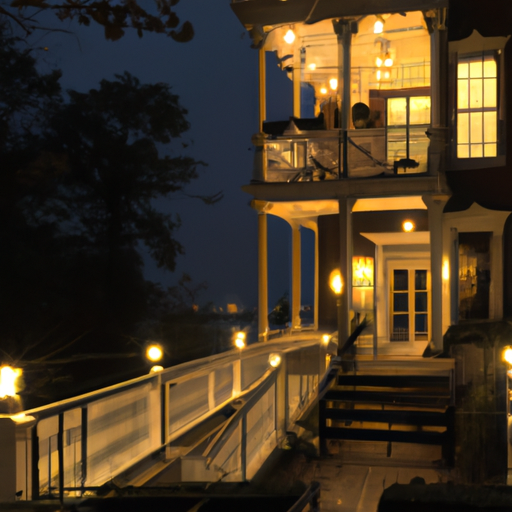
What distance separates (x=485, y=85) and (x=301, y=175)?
3.70 metres

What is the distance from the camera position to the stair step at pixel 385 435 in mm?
9688

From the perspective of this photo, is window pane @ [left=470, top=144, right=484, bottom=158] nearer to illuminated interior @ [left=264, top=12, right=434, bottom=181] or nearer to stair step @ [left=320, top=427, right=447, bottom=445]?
illuminated interior @ [left=264, top=12, right=434, bottom=181]

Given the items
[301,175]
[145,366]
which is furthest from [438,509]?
[145,366]

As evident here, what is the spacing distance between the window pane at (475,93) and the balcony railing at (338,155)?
1.02 metres

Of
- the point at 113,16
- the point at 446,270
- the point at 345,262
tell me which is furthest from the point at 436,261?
the point at 113,16

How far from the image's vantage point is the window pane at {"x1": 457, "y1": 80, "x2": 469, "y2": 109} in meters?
13.0

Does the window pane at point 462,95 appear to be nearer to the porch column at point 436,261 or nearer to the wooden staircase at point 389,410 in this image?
the porch column at point 436,261

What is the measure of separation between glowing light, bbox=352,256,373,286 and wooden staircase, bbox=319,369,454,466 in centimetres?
173

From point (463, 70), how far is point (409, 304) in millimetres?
4568

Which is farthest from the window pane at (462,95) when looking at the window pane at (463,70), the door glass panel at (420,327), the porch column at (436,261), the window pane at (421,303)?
the door glass panel at (420,327)

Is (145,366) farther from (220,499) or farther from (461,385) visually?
(220,499)

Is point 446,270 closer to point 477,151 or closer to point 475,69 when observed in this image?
point 477,151

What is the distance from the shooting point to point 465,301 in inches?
532

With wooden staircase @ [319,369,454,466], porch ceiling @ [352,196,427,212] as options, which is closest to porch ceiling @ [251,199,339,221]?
porch ceiling @ [352,196,427,212]
